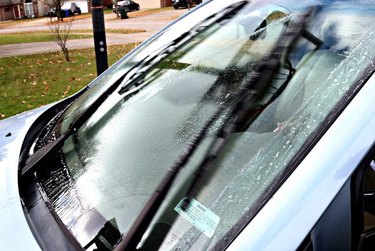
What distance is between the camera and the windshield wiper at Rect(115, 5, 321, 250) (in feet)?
3.96

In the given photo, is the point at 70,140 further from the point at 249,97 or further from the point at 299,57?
the point at 299,57

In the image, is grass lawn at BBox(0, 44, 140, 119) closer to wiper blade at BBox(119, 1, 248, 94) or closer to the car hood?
the car hood

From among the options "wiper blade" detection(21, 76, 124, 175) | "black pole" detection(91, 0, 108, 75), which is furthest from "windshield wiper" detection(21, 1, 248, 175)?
"black pole" detection(91, 0, 108, 75)

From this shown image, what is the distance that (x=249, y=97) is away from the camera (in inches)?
57.1

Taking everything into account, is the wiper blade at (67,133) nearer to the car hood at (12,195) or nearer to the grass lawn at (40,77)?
the car hood at (12,195)

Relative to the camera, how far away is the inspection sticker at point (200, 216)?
3.71 feet

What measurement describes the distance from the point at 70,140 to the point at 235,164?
79cm

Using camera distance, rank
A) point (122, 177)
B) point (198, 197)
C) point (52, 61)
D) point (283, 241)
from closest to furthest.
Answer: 1. point (283, 241)
2. point (198, 197)
3. point (122, 177)
4. point (52, 61)

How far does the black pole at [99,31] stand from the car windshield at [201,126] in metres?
2.40

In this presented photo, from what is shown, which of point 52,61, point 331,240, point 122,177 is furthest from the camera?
point 52,61

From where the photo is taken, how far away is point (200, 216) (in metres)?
1.17

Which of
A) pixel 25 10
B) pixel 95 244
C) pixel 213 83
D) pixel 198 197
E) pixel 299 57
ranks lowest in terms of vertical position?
pixel 25 10

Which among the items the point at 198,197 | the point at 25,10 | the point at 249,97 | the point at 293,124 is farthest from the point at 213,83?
the point at 25,10

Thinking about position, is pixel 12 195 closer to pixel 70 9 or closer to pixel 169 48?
pixel 169 48
